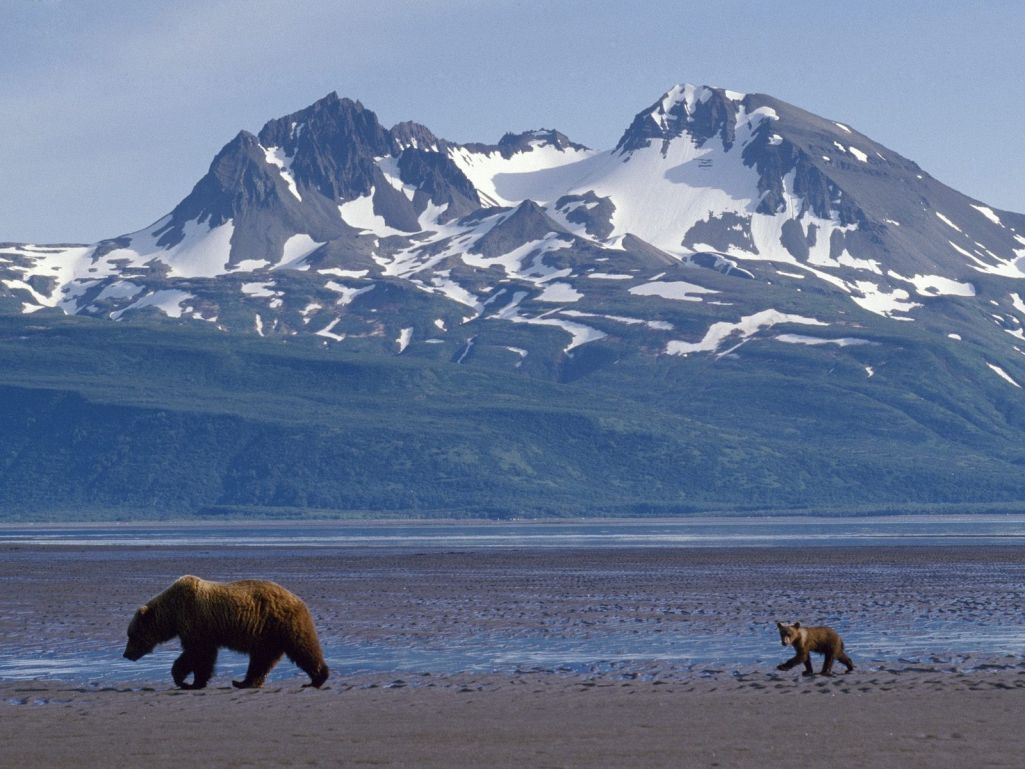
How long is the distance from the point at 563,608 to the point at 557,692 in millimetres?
21165

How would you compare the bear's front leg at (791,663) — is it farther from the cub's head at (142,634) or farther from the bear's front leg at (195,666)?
the cub's head at (142,634)

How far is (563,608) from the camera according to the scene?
4900 centimetres

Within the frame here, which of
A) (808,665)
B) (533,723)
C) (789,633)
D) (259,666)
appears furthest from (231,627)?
(808,665)

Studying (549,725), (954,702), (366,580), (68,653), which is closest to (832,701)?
(954,702)

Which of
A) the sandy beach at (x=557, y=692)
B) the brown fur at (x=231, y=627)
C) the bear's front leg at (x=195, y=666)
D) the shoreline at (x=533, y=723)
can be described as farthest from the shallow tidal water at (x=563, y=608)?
the shoreline at (x=533, y=723)

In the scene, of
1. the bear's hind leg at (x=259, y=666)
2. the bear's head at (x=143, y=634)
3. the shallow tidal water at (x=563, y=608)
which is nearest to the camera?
the bear's hind leg at (x=259, y=666)

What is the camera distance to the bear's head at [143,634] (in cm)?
2811

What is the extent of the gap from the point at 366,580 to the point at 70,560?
28.7 metres

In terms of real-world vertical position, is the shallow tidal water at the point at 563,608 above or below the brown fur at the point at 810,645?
below

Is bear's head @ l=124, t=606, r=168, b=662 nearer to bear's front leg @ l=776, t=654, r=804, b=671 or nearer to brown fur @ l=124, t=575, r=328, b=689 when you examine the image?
brown fur @ l=124, t=575, r=328, b=689

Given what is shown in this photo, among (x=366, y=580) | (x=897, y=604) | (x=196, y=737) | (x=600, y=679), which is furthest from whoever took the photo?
(x=366, y=580)

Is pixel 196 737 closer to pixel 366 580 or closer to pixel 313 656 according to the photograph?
pixel 313 656

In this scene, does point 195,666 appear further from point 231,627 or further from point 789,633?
point 789,633

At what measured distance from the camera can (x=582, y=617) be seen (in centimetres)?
4544
